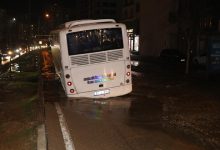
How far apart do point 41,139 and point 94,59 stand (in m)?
6.61

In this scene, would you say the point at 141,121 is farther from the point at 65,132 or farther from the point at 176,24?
the point at 176,24

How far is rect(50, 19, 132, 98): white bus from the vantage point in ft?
46.9

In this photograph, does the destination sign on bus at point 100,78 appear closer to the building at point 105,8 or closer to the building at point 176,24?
the building at point 176,24

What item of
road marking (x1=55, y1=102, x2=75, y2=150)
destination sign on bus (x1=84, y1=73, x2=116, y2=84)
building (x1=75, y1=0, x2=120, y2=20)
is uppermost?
building (x1=75, y1=0, x2=120, y2=20)

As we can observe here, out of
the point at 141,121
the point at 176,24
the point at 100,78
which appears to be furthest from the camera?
the point at 176,24

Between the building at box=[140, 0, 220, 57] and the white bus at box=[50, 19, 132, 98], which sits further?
the building at box=[140, 0, 220, 57]

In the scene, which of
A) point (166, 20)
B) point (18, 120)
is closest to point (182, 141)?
point (18, 120)

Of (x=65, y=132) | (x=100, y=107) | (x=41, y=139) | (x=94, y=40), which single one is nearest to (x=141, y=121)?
(x=65, y=132)

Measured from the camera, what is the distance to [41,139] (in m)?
8.20

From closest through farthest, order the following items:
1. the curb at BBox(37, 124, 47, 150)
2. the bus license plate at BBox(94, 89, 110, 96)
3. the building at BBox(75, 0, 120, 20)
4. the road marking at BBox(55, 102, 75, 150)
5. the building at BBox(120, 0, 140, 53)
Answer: the curb at BBox(37, 124, 47, 150)
the road marking at BBox(55, 102, 75, 150)
the bus license plate at BBox(94, 89, 110, 96)
the building at BBox(120, 0, 140, 53)
the building at BBox(75, 0, 120, 20)

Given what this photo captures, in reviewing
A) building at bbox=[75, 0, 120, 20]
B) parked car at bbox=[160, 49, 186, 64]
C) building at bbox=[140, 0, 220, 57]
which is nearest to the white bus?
building at bbox=[140, 0, 220, 57]

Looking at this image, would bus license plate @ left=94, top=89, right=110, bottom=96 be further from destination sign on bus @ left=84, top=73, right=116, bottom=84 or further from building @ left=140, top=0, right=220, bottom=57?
building @ left=140, top=0, right=220, bottom=57

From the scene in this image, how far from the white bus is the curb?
514 cm

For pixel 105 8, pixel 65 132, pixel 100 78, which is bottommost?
pixel 65 132
